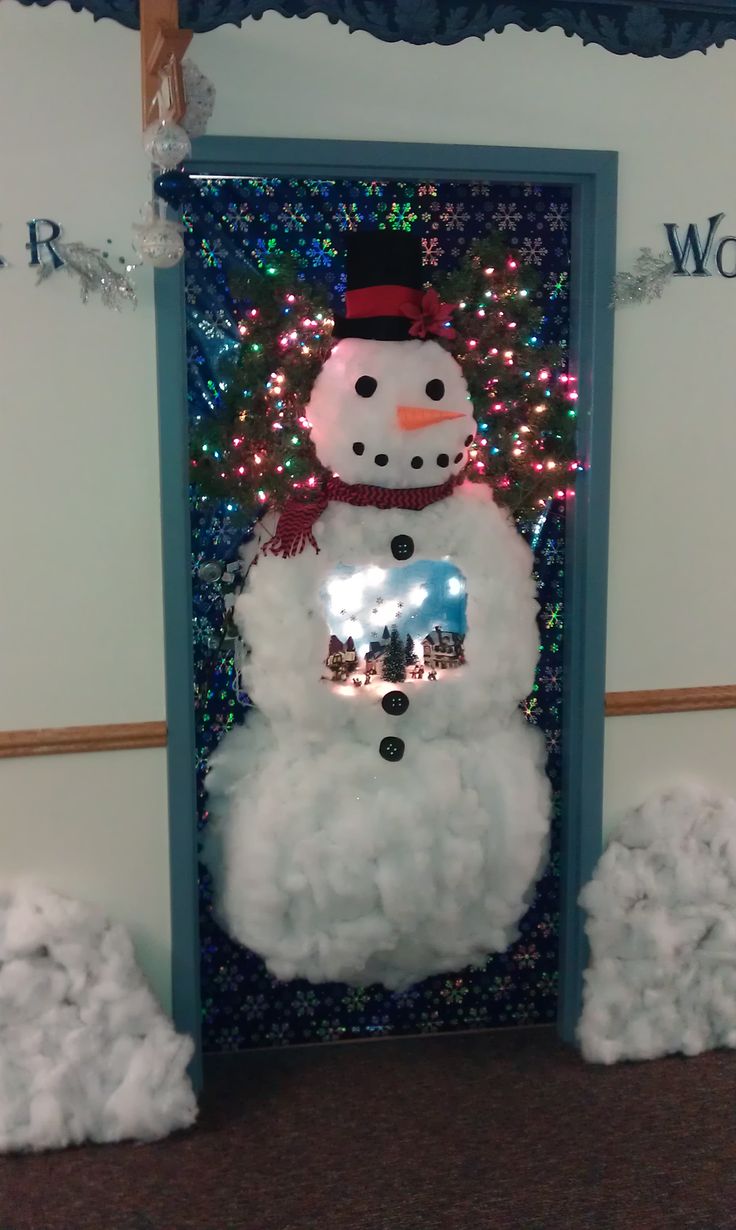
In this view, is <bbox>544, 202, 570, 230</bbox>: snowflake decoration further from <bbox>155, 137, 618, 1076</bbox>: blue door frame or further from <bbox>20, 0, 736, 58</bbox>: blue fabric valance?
<bbox>20, 0, 736, 58</bbox>: blue fabric valance

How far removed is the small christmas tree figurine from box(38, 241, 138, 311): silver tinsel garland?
3.25ft

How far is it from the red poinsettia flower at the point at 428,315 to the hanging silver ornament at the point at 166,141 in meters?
0.62

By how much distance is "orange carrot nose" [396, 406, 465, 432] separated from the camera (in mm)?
2568

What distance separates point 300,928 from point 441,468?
1122 millimetres

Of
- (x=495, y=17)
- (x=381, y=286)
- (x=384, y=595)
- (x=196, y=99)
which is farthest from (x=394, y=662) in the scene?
(x=495, y=17)

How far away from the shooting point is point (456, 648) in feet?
9.00

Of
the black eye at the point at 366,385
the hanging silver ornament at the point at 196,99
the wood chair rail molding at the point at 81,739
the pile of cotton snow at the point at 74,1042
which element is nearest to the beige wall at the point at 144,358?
the wood chair rail molding at the point at 81,739

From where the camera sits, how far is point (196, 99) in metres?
2.37

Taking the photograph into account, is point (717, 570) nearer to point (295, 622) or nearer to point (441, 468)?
point (441, 468)

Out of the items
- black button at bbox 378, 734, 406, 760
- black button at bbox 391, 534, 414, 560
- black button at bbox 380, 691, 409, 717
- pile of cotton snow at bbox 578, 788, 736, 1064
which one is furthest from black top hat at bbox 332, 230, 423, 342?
pile of cotton snow at bbox 578, 788, 736, 1064

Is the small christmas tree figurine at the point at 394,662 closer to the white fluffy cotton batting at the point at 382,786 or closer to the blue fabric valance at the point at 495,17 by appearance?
the white fluffy cotton batting at the point at 382,786

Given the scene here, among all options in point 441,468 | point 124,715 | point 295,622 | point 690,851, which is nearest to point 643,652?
point 690,851

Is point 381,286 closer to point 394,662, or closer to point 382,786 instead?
point 394,662

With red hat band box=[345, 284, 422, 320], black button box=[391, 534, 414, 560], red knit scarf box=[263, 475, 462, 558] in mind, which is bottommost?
black button box=[391, 534, 414, 560]
